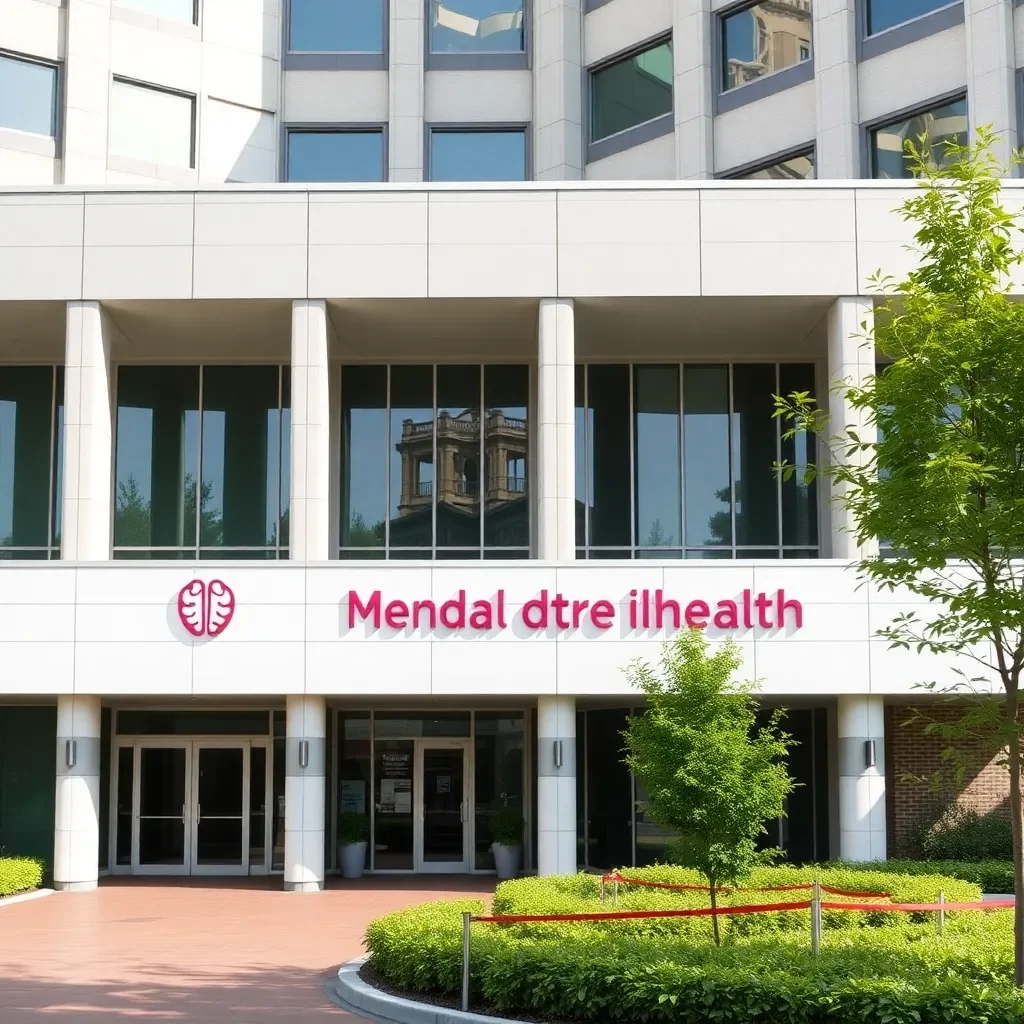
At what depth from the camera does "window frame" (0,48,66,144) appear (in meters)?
32.3

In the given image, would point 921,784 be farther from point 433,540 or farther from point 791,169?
point 791,169

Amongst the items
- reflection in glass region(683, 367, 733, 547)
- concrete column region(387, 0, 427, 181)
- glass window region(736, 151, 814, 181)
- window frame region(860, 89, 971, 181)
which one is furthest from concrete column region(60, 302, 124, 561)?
window frame region(860, 89, 971, 181)

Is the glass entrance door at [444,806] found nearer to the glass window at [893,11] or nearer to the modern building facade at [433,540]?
the modern building facade at [433,540]

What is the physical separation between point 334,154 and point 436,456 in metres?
9.57

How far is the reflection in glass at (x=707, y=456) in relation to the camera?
29.8m

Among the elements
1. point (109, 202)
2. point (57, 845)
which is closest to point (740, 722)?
point (57, 845)

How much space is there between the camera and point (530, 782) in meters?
30.2

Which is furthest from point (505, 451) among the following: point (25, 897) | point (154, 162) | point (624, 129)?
point (25, 897)

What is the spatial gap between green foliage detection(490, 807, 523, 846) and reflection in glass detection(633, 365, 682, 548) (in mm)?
6046

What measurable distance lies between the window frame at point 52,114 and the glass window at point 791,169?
15572 mm

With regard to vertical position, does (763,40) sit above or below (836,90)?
above

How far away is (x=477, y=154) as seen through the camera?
35.6 meters

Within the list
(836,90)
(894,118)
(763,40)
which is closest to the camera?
(894,118)

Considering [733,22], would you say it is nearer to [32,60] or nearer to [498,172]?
[498,172]
